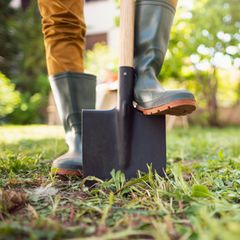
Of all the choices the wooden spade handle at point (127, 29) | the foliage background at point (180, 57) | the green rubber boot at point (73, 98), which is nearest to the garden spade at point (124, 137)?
the wooden spade handle at point (127, 29)

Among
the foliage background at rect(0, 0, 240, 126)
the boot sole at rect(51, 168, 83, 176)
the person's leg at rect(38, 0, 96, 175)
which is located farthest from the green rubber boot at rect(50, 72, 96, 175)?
the foliage background at rect(0, 0, 240, 126)

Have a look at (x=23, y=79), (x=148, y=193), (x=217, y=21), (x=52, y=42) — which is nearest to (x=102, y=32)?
(x=23, y=79)

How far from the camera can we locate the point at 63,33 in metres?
1.33

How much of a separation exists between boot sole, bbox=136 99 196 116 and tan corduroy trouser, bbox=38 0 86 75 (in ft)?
1.40

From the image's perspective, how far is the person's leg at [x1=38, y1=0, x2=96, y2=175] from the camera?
1.30 m

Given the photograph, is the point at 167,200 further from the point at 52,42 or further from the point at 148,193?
the point at 52,42

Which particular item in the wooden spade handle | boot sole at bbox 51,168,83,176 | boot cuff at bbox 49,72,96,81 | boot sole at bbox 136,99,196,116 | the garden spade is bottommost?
boot sole at bbox 51,168,83,176

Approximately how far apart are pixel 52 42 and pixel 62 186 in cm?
58

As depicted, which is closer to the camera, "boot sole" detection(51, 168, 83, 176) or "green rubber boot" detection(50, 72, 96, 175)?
"boot sole" detection(51, 168, 83, 176)

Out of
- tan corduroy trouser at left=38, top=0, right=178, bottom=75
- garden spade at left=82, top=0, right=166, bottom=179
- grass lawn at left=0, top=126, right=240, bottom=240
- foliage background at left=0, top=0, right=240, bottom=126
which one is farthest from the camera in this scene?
foliage background at left=0, top=0, right=240, bottom=126

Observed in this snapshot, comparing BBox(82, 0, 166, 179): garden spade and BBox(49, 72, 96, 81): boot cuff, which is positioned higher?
BBox(49, 72, 96, 81): boot cuff

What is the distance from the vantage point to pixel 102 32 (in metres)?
9.43

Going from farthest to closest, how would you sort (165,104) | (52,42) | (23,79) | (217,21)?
(23,79) < (217,21) < (52,42) < (165,104)

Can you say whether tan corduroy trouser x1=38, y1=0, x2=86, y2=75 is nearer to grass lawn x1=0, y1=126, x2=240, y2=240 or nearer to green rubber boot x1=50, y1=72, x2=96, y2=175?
green rubber boot x1=50, y1=72, x2=96, y2=175
